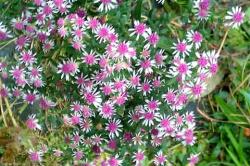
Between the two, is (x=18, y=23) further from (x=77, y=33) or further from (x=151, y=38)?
(x=151, y=38)

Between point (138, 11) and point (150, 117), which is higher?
point (138, 11)

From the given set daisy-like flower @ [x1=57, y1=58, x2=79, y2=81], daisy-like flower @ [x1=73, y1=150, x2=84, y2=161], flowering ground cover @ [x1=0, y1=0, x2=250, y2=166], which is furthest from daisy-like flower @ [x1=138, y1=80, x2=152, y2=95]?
daisy-like flower @ [x1=73, y1=150, x2=84, y2=161]

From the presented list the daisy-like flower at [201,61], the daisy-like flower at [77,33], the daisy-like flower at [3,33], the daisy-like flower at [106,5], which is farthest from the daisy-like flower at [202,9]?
the daisy-like flower at [3,33]

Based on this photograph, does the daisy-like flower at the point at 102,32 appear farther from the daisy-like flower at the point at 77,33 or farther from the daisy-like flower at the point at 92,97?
the daisy-like flower at the point at 92,97

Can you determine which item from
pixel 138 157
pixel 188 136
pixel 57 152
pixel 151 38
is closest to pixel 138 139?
pixel 138 157

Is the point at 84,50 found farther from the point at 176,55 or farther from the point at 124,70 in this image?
the point at 176,55

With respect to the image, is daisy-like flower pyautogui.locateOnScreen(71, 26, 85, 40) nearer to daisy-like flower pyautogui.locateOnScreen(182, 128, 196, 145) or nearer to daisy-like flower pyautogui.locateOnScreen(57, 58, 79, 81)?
daisy-like flower pyautogui.locateOnScreen(57, 58, 79, 81)

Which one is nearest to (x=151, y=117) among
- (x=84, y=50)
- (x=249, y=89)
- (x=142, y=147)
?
(x=142, y=147)
